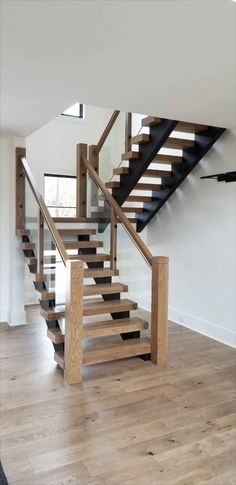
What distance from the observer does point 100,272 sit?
175 inches

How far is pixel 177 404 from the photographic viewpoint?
2977 millimetres

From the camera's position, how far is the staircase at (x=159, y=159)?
4305 mm

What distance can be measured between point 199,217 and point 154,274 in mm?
1401

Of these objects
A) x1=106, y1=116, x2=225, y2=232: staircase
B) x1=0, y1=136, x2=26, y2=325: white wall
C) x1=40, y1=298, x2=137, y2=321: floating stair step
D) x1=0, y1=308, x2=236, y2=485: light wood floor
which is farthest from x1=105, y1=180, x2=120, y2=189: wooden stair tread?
x1=0, y1=308, x2=236, y2=485: light wood floor

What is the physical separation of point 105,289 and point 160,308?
28.9 inches

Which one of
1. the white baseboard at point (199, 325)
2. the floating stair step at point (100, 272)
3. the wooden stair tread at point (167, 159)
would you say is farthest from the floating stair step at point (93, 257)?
the wooden stair tread at point (167, 159)

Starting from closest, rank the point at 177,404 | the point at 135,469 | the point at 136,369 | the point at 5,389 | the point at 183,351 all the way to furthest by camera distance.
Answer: the point at 135,469, the point at 177,404, the point at 5,389, the point at 136,369, the point at 183,351

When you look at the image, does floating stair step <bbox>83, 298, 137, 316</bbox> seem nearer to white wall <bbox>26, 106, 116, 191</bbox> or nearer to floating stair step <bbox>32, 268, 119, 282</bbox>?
floating stair step <bbox>32, 268, 119, 282</bbox>

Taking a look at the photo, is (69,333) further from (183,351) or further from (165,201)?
(165,201)

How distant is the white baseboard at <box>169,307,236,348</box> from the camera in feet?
14.4

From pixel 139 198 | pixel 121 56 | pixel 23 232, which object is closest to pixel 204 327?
pixel 139 198

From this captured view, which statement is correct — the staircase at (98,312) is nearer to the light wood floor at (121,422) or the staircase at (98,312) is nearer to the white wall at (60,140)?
the light wood floor at (121,422)

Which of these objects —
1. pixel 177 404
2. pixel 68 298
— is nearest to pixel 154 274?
pixel 68 298

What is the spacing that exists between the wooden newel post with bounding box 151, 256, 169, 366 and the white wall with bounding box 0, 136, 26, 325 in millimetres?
2057
